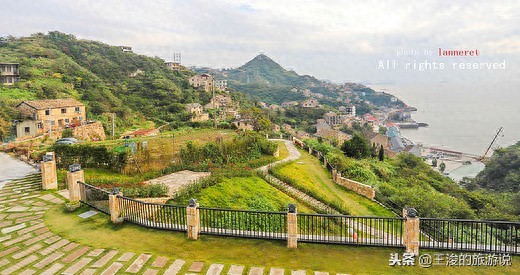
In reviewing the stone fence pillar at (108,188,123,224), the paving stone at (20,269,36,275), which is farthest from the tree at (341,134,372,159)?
the paving stone at (20,269,36,275)

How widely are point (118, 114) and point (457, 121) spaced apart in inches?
4283

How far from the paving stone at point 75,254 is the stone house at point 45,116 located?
75.4 ft

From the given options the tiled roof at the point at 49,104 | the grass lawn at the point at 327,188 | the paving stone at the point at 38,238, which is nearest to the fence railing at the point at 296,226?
the paving stone at the point at 38,238

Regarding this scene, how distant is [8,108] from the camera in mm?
26109

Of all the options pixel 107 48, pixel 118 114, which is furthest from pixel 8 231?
pixel 107 48

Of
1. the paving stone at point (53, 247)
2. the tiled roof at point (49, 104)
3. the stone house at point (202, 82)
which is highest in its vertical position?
the stone house at point (202, 82)

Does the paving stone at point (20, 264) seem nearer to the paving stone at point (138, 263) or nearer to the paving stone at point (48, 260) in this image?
the paving stone at point (48, 260)

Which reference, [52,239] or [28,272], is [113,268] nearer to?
[28,272]

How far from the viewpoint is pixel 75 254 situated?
265 inches

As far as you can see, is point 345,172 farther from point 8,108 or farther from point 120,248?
point 8,108

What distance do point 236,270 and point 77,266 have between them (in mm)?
3129

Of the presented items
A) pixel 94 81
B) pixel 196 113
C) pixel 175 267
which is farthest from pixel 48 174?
pixel 94 81

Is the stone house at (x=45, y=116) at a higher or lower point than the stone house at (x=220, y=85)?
Result: lower

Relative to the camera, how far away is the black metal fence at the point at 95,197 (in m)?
9.07
